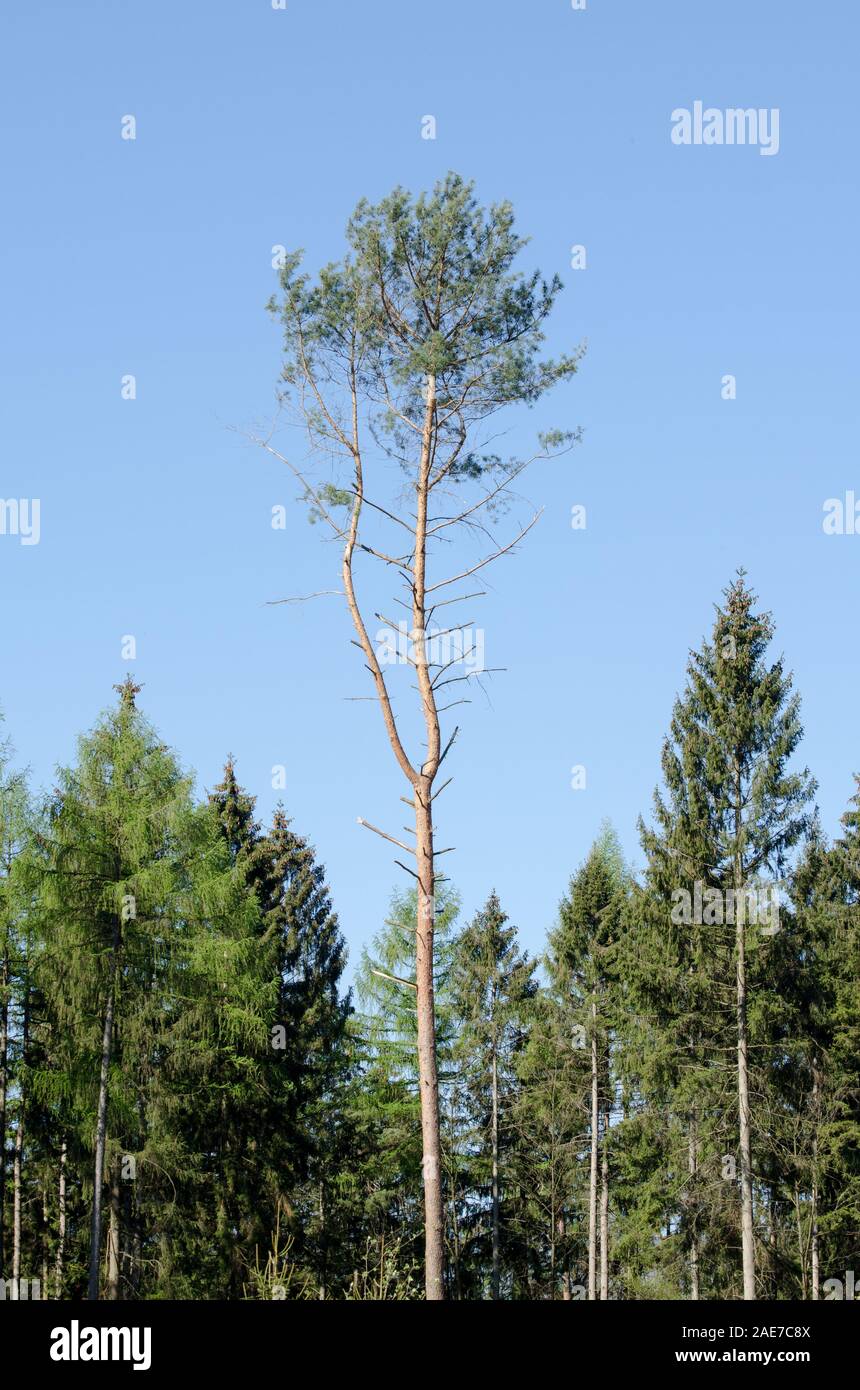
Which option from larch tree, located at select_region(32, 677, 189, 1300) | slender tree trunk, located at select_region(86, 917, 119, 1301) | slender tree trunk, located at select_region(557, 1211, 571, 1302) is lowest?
slender tree trunk, located at select_region(557, 1211, 571, 1302)

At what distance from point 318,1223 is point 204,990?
38.9 feet

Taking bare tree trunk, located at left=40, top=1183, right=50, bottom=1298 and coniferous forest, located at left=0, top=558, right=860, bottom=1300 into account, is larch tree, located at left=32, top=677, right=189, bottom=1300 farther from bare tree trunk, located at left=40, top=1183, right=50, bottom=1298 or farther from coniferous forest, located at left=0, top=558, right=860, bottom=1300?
bare tree trunk, located at left=40, top=1183, right=50, bottom=1298

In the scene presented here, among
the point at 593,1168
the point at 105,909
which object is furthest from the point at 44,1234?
the point at 593,1168

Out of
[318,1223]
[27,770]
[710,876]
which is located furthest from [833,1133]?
[27,770]

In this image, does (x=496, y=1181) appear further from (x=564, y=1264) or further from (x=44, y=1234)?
(x=44, y=1234)

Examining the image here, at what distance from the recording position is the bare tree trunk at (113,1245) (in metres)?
26.7

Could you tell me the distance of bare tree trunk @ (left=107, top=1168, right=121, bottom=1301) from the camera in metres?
26.7

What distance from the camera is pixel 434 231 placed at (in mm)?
16844

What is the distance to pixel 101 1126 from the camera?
25922 millimetres

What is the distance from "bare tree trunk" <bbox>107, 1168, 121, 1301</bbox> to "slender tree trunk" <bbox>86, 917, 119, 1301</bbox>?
1.55 feet

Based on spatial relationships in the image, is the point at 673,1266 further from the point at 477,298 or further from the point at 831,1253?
the point at 477,298

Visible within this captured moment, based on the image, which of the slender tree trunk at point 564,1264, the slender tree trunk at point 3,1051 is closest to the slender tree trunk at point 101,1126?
the slender tree trunk at point 3,1051

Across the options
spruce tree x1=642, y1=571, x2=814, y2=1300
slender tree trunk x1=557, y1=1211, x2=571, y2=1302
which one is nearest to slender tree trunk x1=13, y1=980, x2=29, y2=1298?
spruce tree x1=642, y1=571, x2=814, y2=1300
